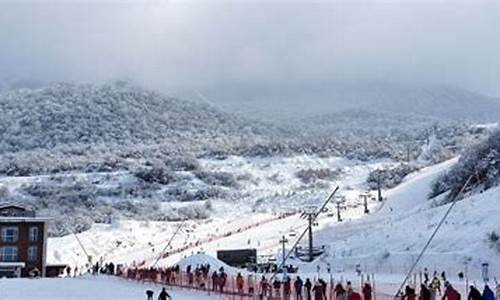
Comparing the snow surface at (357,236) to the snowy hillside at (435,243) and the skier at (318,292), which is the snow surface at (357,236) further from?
the skier at (318,292)

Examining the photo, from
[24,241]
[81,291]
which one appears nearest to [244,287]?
[81,291]

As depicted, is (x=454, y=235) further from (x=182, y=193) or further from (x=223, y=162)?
(x=223, y=162)

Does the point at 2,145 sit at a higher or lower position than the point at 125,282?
higher

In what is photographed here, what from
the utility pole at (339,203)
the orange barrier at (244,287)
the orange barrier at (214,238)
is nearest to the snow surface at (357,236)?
the orange barrier at (214,238)

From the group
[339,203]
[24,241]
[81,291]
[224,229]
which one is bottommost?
[81,291]

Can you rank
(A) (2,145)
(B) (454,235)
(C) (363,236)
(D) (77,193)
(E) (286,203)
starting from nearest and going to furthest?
(B) (454,235), (C) (363,236), (E) (286,203), (D) (77,193), (A) (2,145)

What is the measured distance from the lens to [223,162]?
16350cm

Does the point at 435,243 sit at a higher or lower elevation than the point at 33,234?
lower

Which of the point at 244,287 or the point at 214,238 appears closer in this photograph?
the point at 244,287

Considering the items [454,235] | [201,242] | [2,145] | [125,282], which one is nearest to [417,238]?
[454,235]

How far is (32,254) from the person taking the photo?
74.4m

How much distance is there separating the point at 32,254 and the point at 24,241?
1476mm

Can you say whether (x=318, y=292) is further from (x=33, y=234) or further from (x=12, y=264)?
(x=33, y=234)

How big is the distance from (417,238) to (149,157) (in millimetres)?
119793
